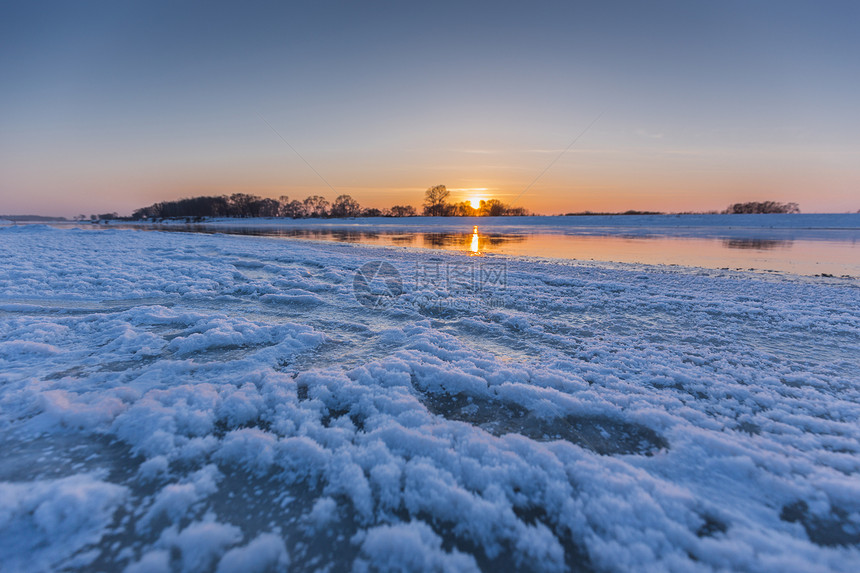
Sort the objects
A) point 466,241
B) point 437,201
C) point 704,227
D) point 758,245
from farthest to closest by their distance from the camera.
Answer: point 437,201 → point 704,227 → point 466,241 → point 758,245

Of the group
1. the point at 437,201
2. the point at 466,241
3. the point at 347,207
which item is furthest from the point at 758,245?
the point at 347,207

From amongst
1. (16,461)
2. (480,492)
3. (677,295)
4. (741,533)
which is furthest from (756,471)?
(677,295)

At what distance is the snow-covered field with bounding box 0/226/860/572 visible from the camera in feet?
5.14

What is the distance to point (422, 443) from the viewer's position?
2217 millimetres

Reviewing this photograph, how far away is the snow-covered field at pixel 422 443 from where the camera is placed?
5.14ft

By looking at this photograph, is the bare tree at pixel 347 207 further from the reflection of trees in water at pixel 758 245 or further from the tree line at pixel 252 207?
the reflection of trees in water at pixel 758 245

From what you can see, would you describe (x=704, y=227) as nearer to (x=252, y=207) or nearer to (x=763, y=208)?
(x=763, y=208)

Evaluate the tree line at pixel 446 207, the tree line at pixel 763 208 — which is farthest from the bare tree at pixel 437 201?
the tree line at pixel 763 208

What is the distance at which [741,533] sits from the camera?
167 centimetres

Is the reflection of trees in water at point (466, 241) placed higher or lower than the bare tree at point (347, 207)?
lower

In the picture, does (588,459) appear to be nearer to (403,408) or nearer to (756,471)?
(756,471)

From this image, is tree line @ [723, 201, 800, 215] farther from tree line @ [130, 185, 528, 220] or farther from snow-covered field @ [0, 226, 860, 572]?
snow-covered field @ [0, 226, 860, 572]

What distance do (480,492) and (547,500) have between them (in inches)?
14.3

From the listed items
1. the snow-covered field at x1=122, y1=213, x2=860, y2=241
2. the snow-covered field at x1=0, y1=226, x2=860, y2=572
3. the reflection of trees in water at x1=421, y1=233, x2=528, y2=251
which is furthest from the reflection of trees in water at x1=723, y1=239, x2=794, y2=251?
the snow-covered field at x1=0, y1=226, x2=860, y2=572
